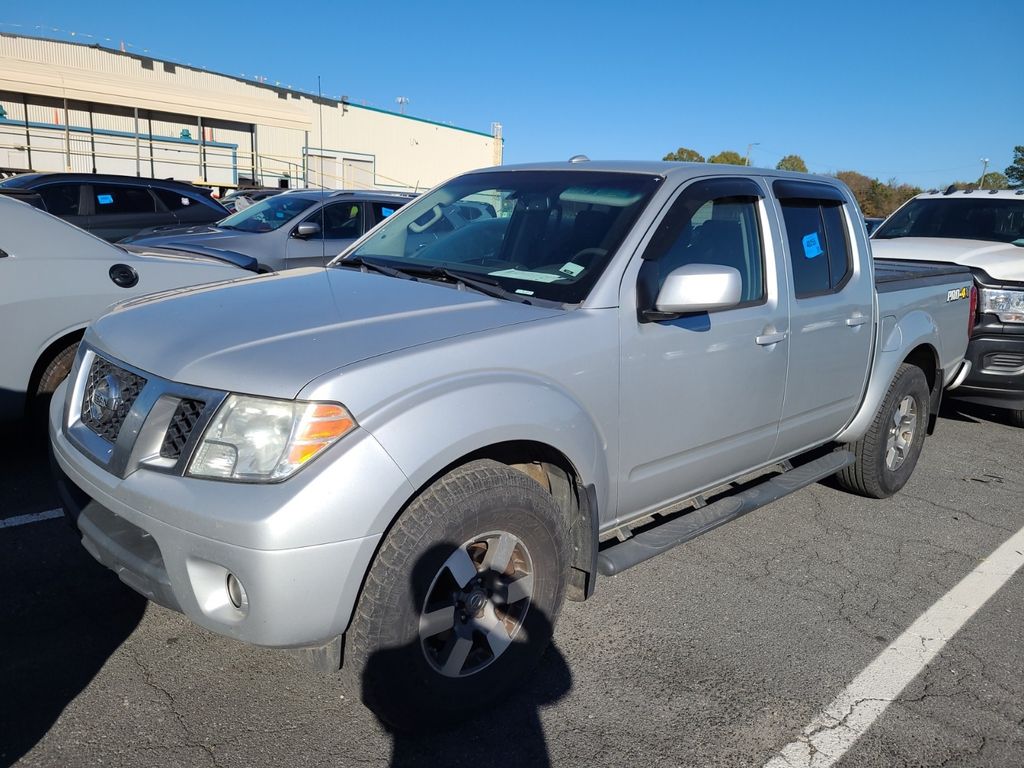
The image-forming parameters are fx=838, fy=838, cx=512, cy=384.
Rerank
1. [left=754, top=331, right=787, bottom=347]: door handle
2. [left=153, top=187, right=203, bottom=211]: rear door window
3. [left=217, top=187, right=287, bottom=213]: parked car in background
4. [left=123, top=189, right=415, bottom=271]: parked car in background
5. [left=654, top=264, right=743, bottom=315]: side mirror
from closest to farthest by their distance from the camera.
Result: [left=654, top=264, right=743, bottom=315]: side mirror < [left=754, top=331, right=787, bottom=347]: door handle < [left=123, top=189, right=415, bottom=271]: parked car in background < [left=153, top=187, right=203, bottom=211]: rear door window < [left=217, top=187, right=287, bottom=213]: parked car in background

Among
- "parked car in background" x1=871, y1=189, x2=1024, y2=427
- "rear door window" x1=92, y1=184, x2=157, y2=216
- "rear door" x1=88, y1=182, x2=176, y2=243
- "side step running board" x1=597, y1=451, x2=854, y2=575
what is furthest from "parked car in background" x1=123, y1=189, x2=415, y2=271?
"side step running board" x1=597, y1=451, x2=854, y2=575

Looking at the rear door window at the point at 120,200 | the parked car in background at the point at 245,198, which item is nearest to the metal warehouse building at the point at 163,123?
the parked car in background at the point at 245,198

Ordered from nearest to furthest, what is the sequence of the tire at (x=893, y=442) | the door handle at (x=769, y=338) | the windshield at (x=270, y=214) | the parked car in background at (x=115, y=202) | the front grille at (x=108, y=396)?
the front grille at (x=108, y=396) → the door handle at (x=769, y=338) → the tire at (x=893, y=442) → the windshield at (x=270, y=214) → the parked car in background at (x=115, y=202)

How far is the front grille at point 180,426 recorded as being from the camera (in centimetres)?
243

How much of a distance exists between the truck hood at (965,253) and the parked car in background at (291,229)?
5356mm

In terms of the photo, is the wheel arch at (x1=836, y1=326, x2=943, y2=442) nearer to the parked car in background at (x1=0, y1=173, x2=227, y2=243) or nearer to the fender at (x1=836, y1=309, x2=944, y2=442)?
the fender at (x1=836, y1=309, x2=944, y2=442)

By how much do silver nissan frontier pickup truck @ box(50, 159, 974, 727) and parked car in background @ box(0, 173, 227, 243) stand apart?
9.05 metres

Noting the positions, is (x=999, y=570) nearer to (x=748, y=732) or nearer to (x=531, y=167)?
(x=748, y=732)

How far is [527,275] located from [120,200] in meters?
10.4

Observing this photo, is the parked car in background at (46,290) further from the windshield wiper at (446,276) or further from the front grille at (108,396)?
the front grille at (108,396)

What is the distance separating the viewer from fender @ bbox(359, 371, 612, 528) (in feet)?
7.82

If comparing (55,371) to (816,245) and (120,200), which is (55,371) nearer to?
(816,245)

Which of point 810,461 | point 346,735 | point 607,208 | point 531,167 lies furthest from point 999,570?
point 346,735

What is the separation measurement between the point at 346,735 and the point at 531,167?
105 inches
